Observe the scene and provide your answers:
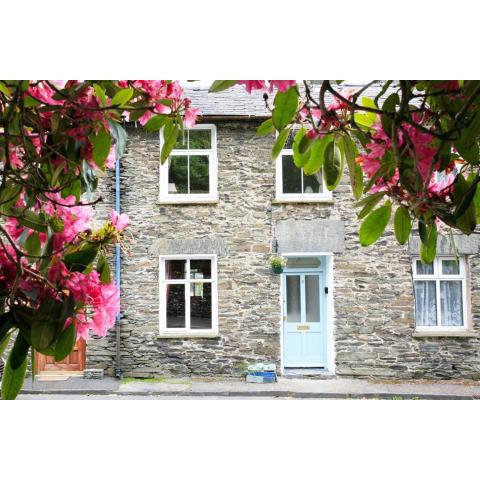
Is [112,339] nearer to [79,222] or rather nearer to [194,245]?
[194,245]

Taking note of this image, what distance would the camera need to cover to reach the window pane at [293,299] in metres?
4.62

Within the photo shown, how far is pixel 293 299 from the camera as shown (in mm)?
4637

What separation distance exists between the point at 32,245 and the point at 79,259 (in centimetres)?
6

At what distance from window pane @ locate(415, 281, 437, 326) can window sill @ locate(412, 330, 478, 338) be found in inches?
3.5

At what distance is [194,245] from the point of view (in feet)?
14.7

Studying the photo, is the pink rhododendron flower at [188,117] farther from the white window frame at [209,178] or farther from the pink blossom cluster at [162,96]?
the white window frame at [209,178]

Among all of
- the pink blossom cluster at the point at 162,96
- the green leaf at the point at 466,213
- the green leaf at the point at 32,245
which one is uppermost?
the pink blossom cluster at the point at 162,96

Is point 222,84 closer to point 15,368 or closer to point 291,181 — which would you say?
point 15,368

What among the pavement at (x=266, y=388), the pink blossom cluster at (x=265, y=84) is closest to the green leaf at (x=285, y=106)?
the pink blossom cluster at (x=265, y=84)

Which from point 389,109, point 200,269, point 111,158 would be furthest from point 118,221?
point 200,269

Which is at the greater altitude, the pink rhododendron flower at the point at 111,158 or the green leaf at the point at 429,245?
the pink rhododendron flower at the point at 111,158

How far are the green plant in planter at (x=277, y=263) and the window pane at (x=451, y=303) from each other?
1310mm
